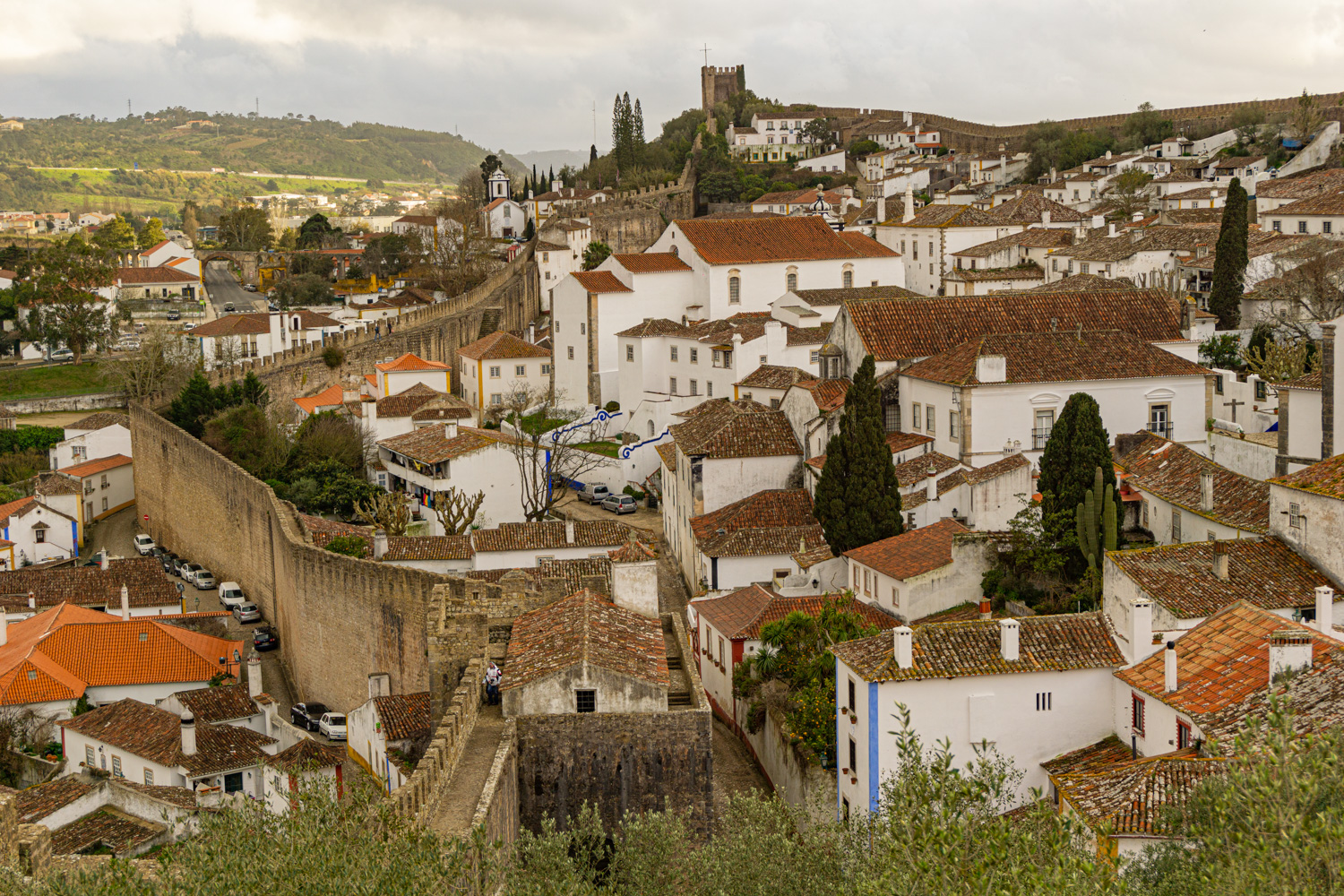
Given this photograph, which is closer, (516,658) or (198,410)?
(516,658)

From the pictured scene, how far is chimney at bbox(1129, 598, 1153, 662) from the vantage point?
51.6 feet

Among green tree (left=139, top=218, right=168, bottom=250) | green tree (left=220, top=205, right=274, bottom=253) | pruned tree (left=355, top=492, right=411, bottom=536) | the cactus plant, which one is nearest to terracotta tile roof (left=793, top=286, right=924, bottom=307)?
pruned tree (left=355, top=492, right=411, bottom=536)

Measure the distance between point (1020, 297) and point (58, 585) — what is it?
74.8 feet

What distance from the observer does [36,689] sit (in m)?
27.2

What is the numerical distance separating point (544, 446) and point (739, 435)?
9357mm

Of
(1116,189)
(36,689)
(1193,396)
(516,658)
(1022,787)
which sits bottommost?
(36,689)

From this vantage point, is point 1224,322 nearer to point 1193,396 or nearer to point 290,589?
point 1193,396

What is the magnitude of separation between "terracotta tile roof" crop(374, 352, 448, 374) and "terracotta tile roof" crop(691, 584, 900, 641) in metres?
25.2

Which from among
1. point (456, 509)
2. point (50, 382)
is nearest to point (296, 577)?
point (456, 509)

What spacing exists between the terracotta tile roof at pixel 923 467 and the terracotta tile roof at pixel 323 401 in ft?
77.6

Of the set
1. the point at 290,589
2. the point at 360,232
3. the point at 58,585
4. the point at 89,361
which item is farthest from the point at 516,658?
the point at 360,232

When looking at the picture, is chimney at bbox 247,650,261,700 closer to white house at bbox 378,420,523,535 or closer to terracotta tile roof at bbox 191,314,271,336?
white house at bbox 378,420,523,535

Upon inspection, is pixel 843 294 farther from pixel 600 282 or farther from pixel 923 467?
pixel 923 467

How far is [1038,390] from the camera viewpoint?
25.7 metres
